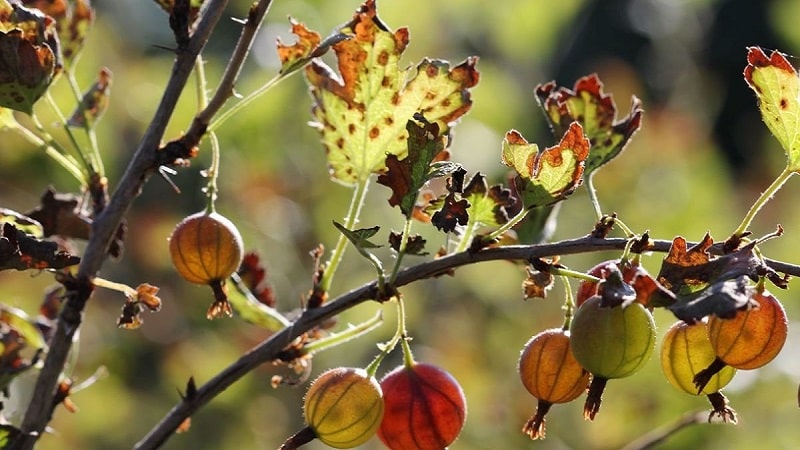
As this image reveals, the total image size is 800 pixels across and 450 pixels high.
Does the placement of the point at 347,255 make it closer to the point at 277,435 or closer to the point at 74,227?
the point at 277,435

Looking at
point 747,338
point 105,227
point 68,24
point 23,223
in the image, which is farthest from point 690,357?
point 68,24

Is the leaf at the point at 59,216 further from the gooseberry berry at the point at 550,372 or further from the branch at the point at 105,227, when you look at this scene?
the gooseberry berry at the point at 550,372

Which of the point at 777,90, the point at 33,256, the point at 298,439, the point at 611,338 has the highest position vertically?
the point at 777,90

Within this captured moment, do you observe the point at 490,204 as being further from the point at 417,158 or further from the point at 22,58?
the point at 22,58

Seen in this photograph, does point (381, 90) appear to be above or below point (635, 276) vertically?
above

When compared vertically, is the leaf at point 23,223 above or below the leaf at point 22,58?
below

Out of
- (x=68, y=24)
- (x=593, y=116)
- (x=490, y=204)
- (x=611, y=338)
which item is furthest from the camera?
(x=68, y=24)

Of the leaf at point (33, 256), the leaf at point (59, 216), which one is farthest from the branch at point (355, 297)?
the leaf at point (59, 216)

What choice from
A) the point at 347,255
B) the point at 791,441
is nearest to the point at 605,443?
the point at 791,441
